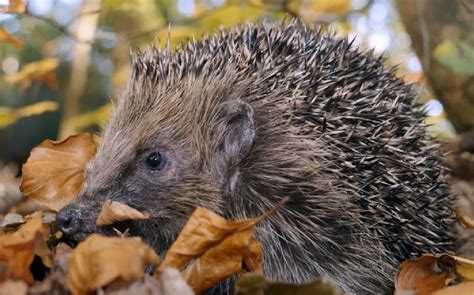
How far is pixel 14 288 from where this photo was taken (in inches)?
64.2

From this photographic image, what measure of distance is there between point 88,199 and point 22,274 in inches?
23.2

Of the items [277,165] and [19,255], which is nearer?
[19,255]

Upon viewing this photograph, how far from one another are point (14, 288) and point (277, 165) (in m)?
1.14

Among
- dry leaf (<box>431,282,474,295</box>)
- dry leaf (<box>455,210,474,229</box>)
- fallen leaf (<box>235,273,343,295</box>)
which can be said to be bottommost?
dry leaf (<box>431,282,474,295</box>)

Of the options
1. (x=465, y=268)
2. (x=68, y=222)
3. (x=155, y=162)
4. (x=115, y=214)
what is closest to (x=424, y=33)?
(x=465, y=268)

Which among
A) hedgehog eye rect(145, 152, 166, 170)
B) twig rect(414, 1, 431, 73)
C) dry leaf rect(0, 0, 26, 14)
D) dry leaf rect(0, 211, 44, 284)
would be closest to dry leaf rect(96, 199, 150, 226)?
hedgehog eye rect(145, 152, 166, 170)

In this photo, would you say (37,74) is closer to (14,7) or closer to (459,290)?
(14,7)

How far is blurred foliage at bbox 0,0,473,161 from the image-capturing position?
4.00m

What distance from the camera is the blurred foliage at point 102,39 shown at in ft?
13.1

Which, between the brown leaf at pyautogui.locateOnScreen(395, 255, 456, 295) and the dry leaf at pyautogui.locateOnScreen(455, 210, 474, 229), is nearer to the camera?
the brown leaf at pyautogui.locateOnScreen(395, 255, 456, 295)

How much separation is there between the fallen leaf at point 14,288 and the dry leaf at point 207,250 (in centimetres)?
40

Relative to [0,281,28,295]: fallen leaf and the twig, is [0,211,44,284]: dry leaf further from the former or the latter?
the twig

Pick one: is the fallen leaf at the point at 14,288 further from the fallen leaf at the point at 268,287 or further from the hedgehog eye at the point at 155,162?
the hedgehog eye at the point at 155,162

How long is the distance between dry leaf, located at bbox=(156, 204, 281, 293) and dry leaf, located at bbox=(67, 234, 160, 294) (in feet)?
0.79
